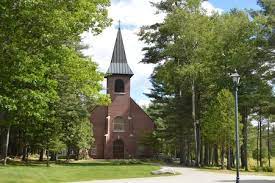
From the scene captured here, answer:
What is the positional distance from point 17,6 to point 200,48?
1085 inches

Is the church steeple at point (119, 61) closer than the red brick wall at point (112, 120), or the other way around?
the church steeple at point (119, 61)

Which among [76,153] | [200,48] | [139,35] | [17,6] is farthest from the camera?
[76,153]

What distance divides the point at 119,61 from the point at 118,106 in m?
6.11

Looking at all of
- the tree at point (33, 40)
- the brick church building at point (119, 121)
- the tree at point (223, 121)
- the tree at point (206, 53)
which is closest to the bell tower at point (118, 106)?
the brick church building at point (119, 121)

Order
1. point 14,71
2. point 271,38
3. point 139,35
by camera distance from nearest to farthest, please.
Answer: point 14,71 → point 271,38 → point 139,35

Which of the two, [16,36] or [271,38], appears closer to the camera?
[16,36]

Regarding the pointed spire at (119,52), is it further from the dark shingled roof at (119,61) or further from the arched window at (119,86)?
the arched window at (119,86)

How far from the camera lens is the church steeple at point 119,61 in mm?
58188

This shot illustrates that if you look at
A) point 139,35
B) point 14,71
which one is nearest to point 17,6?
point 14,71

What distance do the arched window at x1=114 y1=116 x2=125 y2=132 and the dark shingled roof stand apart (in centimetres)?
647

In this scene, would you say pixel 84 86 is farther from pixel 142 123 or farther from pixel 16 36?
pixel 142 123

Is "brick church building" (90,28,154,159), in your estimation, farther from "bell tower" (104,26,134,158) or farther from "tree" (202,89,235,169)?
"tree" (202,89,235,169)

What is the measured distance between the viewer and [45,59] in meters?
17.5

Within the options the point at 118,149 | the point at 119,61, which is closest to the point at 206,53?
the point at 119,61
